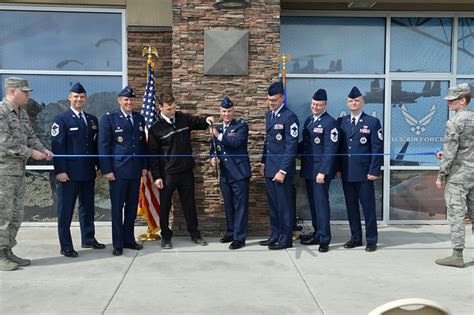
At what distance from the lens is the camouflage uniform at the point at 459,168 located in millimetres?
5516

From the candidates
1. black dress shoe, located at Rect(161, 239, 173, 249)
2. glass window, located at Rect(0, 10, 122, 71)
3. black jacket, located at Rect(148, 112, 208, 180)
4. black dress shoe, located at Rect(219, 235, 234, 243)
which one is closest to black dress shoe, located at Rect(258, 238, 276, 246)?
black dress shoe, located at Rect(219, 235, 234, 243)

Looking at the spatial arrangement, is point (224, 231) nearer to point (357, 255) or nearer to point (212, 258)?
point (212, 258)

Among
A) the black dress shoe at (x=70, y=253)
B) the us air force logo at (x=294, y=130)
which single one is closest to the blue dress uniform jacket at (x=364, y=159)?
the us air force logo at (x=294, y=130)

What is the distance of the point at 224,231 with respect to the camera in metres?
7.12

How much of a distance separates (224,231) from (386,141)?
316 centimetres

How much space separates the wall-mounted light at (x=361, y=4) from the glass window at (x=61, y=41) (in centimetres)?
356

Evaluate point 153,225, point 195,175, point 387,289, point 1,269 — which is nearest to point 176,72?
point 195,175

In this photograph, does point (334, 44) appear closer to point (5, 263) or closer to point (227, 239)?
point (227, 239)

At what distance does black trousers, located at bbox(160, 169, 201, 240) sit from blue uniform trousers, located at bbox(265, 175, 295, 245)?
39.6 inches

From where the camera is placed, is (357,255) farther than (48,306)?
Yes

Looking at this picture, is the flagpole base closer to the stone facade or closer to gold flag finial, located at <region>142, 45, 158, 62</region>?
the stone facade

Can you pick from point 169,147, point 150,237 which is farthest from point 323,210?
point 150,237

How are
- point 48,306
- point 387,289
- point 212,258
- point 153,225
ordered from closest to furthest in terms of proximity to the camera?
point 48,306 → point 387,289 → point 212,258 → point 153,225

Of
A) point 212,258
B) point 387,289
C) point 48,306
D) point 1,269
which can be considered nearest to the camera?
point 48,306
